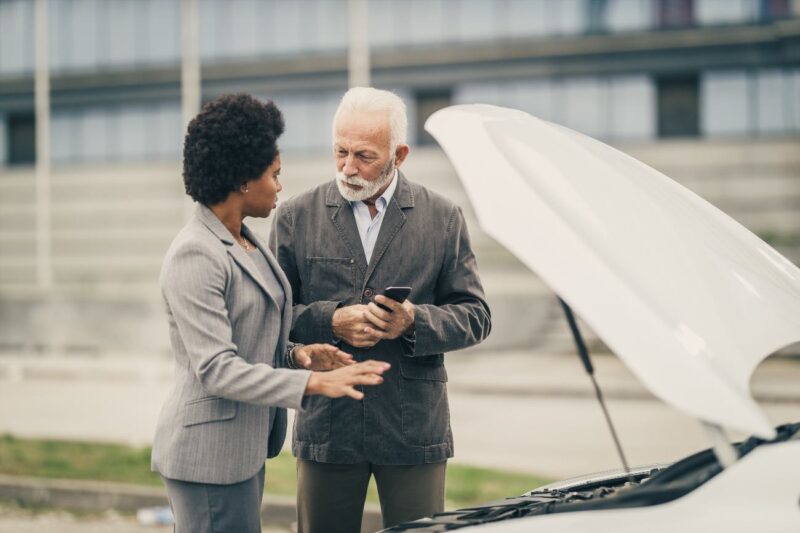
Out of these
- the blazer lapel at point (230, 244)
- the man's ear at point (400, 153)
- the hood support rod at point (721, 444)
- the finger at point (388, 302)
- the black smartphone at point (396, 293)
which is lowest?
the hood support rod at point (721, 444)

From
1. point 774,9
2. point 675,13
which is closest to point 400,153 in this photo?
point 675,13

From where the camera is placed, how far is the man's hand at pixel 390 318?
116 inches

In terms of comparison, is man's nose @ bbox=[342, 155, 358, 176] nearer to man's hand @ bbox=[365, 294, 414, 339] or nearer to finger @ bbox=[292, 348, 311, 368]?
man's hand @ bbox=[365, 294, 414, 339]

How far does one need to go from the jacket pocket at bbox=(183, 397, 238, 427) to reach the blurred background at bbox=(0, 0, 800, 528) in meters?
15.5

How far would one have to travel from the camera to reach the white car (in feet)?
6.41

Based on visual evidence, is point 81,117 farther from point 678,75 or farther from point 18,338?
point 678,75

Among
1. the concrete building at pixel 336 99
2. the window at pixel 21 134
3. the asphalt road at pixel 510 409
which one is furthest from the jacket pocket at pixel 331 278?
the window at pixel 21 134

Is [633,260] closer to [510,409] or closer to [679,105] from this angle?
[510,409]

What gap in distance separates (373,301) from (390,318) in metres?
0.13

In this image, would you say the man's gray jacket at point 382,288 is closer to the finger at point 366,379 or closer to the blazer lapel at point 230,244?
the blazer lapel at point 230,244

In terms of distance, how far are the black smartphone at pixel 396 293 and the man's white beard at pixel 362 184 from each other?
0.40 m

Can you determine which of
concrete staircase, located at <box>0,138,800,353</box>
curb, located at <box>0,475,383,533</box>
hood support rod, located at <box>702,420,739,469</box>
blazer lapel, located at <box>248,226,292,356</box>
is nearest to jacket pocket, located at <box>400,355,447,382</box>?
blazer lapel, located at <box>248,226,292,356</box>

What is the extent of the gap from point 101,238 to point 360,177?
23196 mm

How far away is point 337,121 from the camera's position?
123 inches
